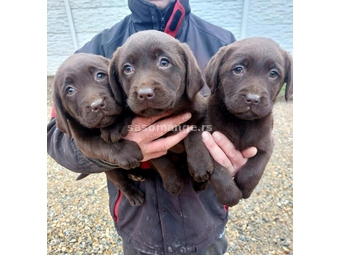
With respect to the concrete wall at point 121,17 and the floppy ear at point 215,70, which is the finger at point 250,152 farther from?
the concrete wall at point 121,17

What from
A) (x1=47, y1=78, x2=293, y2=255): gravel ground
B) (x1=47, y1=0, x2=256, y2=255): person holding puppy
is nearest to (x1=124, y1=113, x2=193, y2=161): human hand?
(x1=47, y1=0, x2=256, y2=255): person holding puppy

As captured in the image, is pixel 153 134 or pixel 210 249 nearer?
pixel 153 134

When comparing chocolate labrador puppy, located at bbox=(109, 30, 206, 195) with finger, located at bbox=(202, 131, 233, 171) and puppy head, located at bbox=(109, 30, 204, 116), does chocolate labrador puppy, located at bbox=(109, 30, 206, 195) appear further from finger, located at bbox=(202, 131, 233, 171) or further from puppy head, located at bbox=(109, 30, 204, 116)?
finger, located at bbox=(202, 131, 233, 171)

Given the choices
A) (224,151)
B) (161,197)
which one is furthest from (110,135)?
(224,151)

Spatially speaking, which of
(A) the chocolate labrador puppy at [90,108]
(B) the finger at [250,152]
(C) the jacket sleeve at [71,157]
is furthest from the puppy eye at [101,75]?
(B) the finger at [250,152]

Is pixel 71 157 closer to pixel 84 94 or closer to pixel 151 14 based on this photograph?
pixel 84 94
